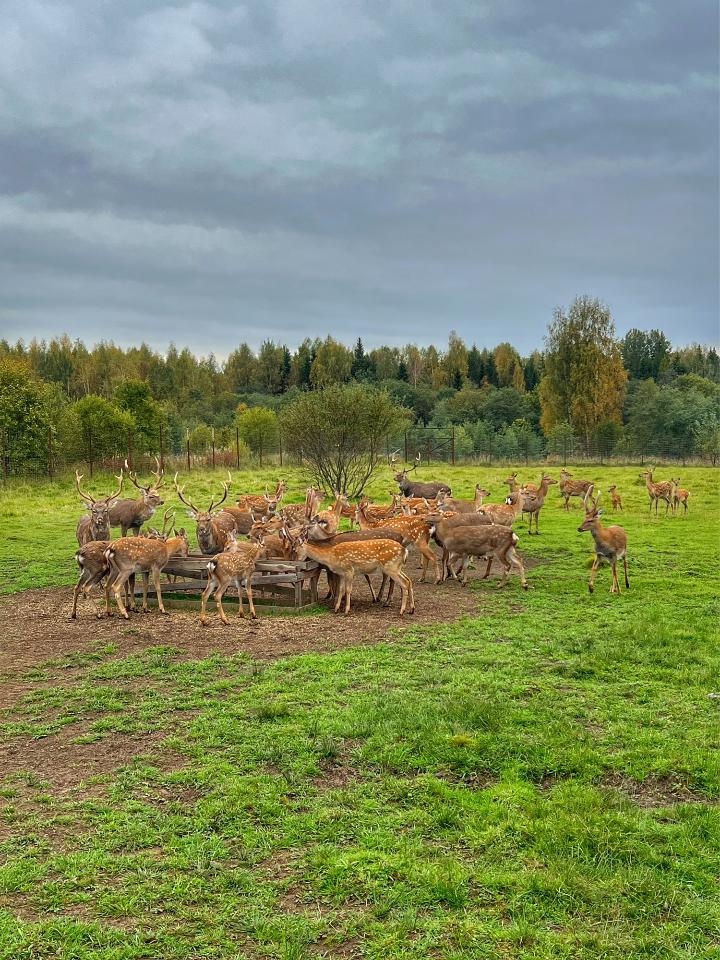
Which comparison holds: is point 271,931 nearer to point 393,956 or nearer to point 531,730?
point 393,956

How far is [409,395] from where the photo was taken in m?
71.5

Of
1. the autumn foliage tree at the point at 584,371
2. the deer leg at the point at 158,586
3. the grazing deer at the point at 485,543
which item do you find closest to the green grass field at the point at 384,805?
the deer leg at the point at 158,586

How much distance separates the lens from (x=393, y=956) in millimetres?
3682

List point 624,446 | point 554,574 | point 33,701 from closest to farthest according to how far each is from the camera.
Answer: point 33,701
point 554,574
point 624,446

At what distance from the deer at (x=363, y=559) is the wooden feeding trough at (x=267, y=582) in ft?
1.05

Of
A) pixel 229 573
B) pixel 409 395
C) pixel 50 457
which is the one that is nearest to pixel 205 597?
pixel 229 573

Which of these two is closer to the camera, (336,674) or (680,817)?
(680,817)

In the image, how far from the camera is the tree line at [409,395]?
33250mm

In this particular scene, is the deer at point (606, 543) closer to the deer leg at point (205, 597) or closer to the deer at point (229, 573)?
the deer at point (229, 573)

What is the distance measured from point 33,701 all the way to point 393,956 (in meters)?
4.80

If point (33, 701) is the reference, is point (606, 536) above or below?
above

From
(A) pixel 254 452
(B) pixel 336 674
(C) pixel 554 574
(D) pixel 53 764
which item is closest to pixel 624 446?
(A) pixel 254 452

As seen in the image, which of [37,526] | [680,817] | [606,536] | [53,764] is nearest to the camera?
[680,817]

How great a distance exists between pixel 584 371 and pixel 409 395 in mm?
22465
